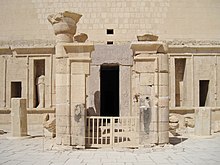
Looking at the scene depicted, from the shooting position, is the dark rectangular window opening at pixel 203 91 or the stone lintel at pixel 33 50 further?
the dark rectangular window opening at pixel 203 91

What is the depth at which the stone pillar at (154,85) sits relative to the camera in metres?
10.4

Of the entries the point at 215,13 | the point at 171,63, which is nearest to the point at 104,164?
the point at 171,63

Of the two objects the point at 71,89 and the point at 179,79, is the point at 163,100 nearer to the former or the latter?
the point at 71,89

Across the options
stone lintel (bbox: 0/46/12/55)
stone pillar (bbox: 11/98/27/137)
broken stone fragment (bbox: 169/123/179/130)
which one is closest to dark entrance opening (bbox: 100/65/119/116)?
stone lintel (bbox: 0/46/12/55)

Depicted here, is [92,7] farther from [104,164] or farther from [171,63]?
[104,164]

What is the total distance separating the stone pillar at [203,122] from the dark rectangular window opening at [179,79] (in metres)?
3.27

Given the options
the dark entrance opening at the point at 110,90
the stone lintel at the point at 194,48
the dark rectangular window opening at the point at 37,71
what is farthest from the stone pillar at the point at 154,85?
the dark entrance opening at the point at 110,90

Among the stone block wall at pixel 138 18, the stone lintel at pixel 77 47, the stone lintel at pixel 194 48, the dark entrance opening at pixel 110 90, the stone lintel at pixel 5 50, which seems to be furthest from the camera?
the dark entrance opening at pixel 110 90

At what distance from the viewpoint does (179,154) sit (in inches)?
376

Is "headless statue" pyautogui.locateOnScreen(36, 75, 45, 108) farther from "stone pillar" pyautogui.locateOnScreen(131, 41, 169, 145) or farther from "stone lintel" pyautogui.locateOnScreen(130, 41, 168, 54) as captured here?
"stone lintel" pyautogui.locateOnScreen(130, 41, 168, 54)

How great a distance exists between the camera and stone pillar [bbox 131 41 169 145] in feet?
34.2

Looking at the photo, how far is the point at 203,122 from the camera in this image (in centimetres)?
1397

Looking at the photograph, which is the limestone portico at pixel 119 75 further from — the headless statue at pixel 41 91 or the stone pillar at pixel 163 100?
the stone pillar at pixel 163 100

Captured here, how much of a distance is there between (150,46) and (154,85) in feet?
4.12
